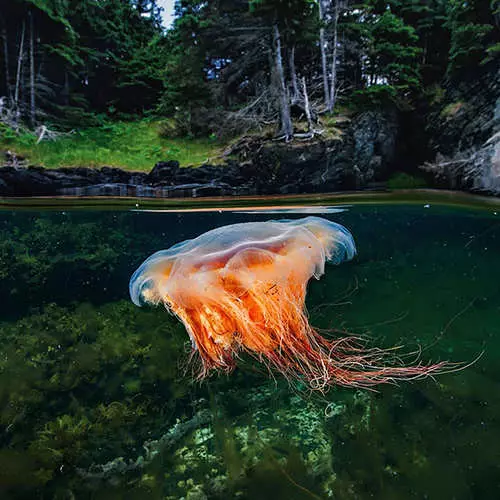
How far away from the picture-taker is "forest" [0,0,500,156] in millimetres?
7832

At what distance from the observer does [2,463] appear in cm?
149

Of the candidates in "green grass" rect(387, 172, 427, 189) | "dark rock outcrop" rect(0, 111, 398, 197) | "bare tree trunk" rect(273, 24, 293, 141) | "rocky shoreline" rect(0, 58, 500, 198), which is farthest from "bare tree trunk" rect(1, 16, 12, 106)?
"green grass" rect(387, 172, 427, 189)

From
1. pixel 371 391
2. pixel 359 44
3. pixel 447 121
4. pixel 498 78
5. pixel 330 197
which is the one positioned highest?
pixel 359 44

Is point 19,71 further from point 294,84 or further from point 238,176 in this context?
point 294,84

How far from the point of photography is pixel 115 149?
8.27m

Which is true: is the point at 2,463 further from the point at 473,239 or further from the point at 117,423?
the point at 473,239

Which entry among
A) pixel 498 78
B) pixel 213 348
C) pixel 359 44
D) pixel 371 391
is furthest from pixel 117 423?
pixel 498 78

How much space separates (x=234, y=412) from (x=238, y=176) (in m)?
6.84

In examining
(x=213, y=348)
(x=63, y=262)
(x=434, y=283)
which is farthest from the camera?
(x=63, y=262)

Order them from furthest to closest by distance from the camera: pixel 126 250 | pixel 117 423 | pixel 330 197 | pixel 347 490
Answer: pixel 330 197 < pixel 126 250 < pixel 117 423 < pixel 347 490

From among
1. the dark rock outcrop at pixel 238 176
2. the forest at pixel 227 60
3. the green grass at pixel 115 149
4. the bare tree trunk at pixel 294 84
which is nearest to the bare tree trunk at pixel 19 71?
the forest at pixel 227 60

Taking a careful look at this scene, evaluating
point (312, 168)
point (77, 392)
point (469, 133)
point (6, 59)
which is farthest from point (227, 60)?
point (77, 392)

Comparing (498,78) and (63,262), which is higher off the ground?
(498,78)

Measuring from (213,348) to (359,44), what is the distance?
9.41 meters
